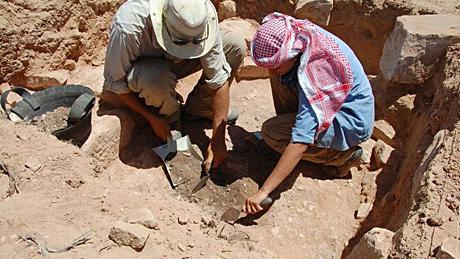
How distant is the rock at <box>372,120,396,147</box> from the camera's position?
3982mm

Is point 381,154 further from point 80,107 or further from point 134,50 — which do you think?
point 80,107

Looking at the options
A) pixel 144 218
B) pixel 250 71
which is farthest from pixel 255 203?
pixel 250 71

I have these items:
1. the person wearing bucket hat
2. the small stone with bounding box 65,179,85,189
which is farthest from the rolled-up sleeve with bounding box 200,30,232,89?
the small stone with bounding box 65,179,85,189

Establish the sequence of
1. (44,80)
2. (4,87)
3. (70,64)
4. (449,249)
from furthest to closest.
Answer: (70,64), (44,80), (4,87), (449,249)

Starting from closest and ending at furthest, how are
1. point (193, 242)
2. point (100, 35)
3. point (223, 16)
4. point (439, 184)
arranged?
point (439, 184) → point (193, 242) → point (100, 35) → point (223, 16)

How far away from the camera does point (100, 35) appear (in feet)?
14.5

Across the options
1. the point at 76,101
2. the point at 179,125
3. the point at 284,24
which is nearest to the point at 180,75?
the point at 179,125

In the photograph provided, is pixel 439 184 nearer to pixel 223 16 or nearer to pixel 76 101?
pixel 76 101

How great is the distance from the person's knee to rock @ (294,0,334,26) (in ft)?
4.16

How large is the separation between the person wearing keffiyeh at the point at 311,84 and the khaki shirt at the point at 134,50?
0.39 m

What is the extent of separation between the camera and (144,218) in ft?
9.21

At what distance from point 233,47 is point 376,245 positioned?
6.02 ft

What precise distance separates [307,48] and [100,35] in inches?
85.2

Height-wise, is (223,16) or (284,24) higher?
(284,24)
